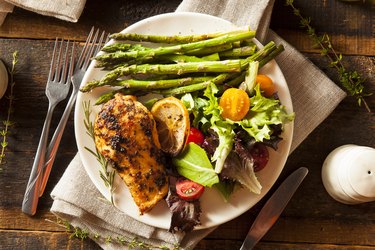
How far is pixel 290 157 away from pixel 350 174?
0.52 meters

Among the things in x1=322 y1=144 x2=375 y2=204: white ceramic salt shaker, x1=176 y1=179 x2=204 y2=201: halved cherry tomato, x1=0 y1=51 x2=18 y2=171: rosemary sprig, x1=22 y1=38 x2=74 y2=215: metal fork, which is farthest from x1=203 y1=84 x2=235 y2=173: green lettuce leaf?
x1=0 y1=51 x2=18 y2=171: rosemary sprig

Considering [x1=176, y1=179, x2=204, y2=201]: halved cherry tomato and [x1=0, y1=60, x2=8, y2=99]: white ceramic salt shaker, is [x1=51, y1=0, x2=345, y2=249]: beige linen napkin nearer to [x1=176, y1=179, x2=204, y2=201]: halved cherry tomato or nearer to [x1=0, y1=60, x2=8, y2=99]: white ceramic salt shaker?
[x1=176, y1=179, x2=204, y2=201]: halved cherry tomato

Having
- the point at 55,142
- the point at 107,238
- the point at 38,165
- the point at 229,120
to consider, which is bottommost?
the point at 107,238

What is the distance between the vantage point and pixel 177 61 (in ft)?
11.3

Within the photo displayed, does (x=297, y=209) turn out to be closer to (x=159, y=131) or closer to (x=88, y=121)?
(x=159, y=131)

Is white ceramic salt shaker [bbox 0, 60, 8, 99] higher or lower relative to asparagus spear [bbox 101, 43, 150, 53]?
lower

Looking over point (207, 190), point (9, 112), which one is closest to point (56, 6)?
point (9, 112)

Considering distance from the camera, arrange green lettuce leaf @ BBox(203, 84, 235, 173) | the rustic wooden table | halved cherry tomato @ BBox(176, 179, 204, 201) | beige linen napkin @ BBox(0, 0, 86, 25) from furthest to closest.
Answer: the rustic wooden table → beige linen napkin @ BBox(0, 0, 86, 25) → halved cherry tomato @ BBox(176, 179, 204, 201) → green lettuce leaf @ BBox(203, 84, 235, 173)

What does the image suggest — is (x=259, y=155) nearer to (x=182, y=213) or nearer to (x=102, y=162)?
(x=182, y=213)

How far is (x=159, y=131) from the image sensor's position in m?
3.43

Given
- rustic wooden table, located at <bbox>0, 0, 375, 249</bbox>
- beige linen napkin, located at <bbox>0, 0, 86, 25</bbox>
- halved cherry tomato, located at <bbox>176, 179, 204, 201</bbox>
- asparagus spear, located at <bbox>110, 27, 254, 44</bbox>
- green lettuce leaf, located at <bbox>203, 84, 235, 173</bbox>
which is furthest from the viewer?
rustic wooden table, located at <bbox>0, 0, 375, 249</bbox>

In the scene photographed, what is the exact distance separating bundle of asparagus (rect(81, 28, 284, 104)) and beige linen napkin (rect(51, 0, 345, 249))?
1.05 ft

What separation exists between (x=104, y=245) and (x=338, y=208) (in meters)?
1.89

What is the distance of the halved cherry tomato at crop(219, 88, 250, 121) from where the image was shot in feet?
10.7
